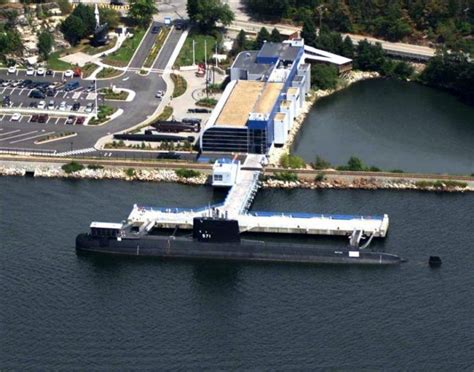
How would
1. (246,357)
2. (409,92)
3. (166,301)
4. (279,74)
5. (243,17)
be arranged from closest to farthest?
(246,357)
(166,301)
(279,74)
(409,92)
(243,17)

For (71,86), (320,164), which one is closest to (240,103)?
(320,164)

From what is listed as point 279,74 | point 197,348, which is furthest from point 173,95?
point 197,348

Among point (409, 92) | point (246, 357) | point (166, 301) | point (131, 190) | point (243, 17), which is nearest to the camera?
point (246, 357)

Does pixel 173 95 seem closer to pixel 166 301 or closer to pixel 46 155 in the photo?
pixel 46 155

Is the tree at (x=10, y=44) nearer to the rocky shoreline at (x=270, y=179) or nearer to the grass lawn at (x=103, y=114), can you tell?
the grass lawn at (x=103, y=114)

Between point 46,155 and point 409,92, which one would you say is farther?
point 409,92

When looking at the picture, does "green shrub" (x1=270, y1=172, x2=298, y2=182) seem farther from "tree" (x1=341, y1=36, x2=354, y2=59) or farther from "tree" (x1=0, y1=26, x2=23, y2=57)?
"tree" (x1=0, y1=26, x2=23, y2=57)
